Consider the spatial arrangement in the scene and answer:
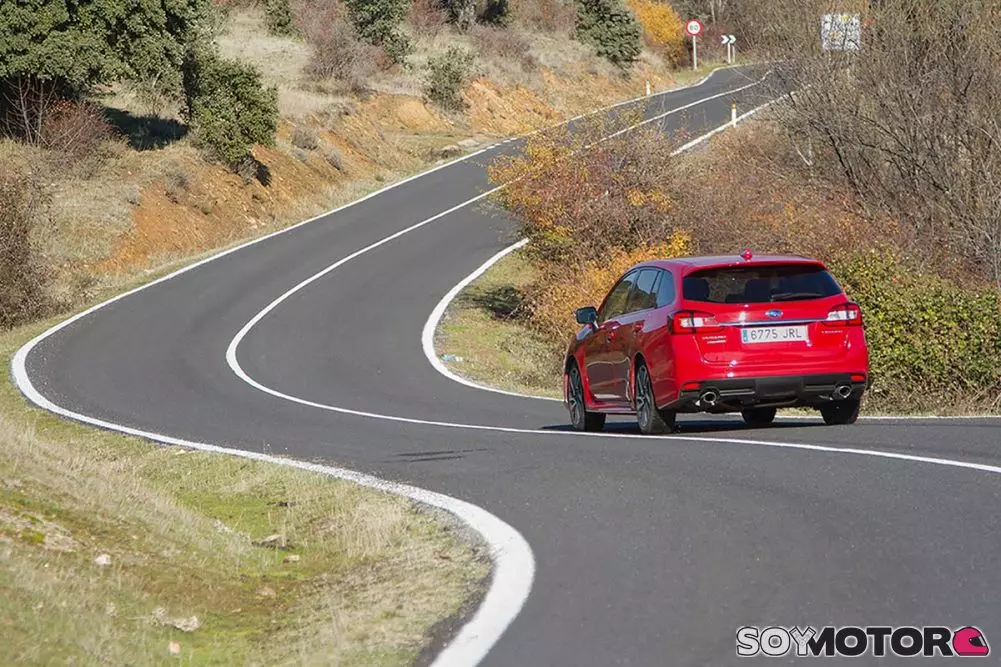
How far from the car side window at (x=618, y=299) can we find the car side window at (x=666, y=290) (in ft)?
3.50

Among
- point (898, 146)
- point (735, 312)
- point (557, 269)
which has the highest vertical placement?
point (735, 312)

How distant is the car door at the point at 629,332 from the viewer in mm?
13555

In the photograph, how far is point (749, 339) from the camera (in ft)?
41.3

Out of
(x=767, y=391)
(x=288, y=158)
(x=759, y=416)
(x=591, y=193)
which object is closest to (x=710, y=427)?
(x=759, y=416)

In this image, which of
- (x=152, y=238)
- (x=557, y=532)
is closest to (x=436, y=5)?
(x=152, y=238)

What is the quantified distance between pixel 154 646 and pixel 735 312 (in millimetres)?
7628

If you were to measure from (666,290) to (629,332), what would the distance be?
833 millimetres

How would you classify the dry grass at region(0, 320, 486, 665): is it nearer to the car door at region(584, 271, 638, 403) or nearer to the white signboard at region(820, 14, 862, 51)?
the car door at region(584, 271, 638, 403)

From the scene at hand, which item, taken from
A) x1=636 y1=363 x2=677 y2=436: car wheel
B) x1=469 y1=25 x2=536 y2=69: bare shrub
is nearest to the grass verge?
x1=636 y1=363 x2=677 y2=436: car wheel

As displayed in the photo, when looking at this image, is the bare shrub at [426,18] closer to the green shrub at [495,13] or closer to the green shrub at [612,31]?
the green shrub at [495,13]

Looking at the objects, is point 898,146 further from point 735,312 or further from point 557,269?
point 735,312

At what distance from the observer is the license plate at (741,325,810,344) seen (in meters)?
12.6

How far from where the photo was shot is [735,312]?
1261cm

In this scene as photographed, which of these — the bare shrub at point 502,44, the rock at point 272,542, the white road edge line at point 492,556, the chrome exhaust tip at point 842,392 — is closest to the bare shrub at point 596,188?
the white road edge line at point 492,556
